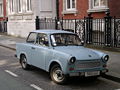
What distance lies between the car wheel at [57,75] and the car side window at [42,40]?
37.8 inches

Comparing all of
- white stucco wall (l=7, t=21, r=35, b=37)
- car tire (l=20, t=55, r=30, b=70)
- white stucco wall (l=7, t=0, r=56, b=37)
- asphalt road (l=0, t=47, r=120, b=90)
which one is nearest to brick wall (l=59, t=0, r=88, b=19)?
white stucco wall (l=7, t=0, r=56, b=37)

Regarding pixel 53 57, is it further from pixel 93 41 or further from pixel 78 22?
pixel 78 22

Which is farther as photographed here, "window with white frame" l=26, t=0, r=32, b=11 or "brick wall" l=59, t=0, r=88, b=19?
"window with white frame" l=26, t=0, r=32, b=11

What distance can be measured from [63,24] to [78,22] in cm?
245

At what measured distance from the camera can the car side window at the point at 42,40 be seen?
8.99 meters

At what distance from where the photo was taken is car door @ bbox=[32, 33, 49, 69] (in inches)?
345

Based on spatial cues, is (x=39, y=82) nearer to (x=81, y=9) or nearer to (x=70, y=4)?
(x=81, y=9)

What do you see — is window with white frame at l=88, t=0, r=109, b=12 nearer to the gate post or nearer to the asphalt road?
the gate post

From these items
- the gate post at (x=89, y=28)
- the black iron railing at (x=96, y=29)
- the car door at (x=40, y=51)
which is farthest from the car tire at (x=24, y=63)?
the gate post at (x=89, y=28)

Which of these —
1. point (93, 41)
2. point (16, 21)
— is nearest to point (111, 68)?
point (93, 41)

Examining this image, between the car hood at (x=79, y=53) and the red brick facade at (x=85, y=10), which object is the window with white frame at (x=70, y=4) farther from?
the car hood at (x=79, y=53)

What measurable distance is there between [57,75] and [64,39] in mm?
1362

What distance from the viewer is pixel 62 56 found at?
7.84 m

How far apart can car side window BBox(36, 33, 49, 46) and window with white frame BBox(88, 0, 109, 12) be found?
767cm
